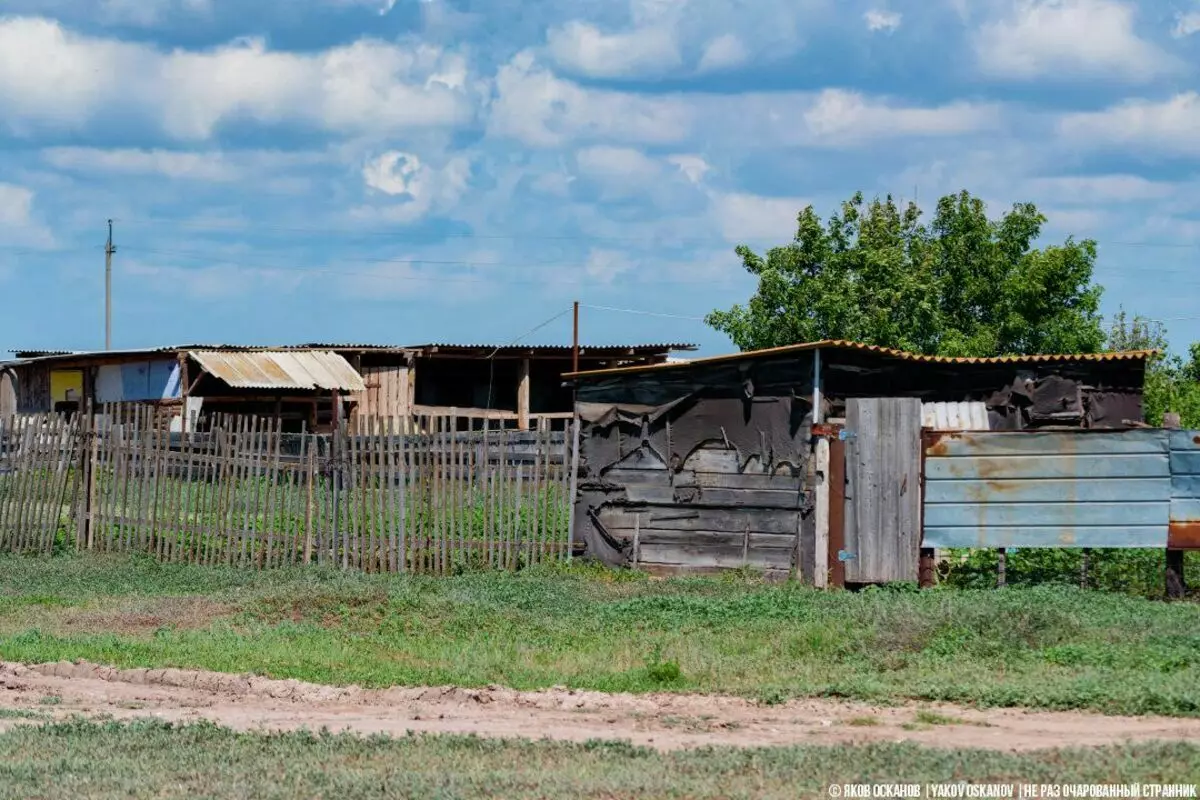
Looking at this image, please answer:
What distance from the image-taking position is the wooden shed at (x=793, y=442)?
48.3 feet

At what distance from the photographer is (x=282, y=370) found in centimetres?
2925

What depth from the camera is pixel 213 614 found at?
45.0 feet

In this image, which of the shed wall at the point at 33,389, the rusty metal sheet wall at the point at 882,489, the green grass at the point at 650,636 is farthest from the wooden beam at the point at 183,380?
the rusty metal sheet wall at the point at 882,489

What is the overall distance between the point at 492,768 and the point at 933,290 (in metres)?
30.8

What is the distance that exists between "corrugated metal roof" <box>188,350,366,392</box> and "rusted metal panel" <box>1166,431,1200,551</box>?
1819 cm

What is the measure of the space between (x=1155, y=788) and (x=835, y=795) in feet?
4.71

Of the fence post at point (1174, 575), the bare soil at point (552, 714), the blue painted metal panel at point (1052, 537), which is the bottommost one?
the bare soil at point (552, 714)

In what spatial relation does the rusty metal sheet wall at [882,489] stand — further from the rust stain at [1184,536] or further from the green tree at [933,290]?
the green tree at [933,290]

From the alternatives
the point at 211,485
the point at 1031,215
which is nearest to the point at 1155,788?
the point at 211,485

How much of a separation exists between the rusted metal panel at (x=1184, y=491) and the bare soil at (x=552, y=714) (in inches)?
214

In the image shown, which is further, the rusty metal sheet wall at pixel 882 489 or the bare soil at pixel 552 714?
the rusty metal sheet wall at pixel 882 489

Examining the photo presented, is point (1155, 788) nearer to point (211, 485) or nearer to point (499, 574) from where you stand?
point (499, 574)

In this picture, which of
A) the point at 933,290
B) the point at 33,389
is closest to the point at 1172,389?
the point at 933,290

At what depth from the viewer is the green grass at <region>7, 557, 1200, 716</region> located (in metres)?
9.91
